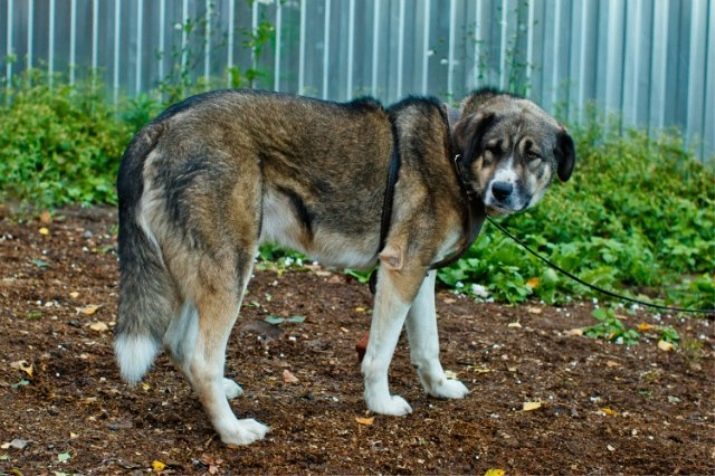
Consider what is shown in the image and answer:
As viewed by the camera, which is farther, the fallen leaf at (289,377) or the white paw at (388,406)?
the fallen leaf at (289,377)

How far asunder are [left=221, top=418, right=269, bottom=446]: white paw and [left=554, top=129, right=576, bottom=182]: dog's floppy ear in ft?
6.30

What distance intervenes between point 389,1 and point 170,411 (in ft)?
22.2

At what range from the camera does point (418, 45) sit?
11.1 meters

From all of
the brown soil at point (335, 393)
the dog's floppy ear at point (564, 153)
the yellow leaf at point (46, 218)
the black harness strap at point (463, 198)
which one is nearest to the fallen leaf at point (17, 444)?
the brown soil at point (335, 393)

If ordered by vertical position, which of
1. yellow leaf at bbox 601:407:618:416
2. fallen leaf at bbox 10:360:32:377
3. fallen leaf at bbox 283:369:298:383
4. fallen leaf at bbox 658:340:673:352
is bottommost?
yellow leaf at bbox 601:407:618:416

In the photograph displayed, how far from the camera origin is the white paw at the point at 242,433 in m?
4.93

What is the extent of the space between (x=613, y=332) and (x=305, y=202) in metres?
2.82

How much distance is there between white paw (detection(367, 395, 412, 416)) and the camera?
544cm

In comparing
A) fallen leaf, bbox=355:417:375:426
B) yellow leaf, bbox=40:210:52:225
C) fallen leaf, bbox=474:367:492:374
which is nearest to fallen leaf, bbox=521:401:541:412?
fallen leaf, bbox=474:367:492:374

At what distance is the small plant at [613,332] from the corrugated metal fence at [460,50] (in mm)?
3979

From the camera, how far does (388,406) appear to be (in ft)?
17.9

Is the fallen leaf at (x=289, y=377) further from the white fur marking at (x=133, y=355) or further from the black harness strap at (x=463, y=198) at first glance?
the white fur marking at (x=133, y=355)

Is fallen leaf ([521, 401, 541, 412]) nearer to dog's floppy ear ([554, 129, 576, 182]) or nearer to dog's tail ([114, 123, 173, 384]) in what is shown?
dog's floppy ear ([554, 129, 576, 182])

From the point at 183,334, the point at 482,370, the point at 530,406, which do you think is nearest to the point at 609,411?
the point at 530,406
